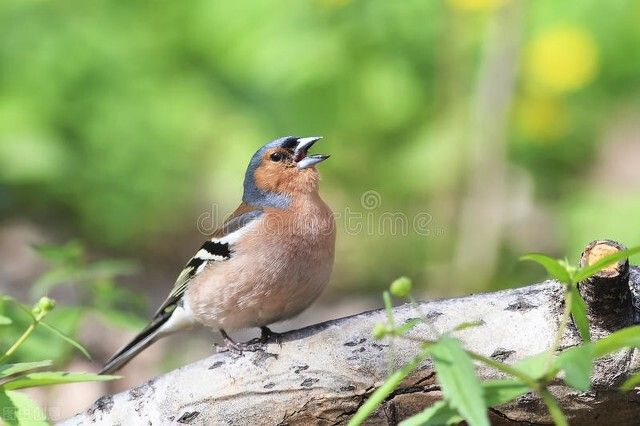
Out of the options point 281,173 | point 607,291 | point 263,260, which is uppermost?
point 281,173

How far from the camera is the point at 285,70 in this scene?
566cm

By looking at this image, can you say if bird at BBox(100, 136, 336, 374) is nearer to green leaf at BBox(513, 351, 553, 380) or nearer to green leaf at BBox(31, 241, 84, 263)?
green leaf at BBox(31, 241, 84, 263)

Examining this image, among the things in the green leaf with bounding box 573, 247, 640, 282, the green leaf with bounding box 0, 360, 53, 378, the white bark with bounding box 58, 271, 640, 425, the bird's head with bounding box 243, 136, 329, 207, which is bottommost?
the white bark with bounding box 58, 271, 640, 425

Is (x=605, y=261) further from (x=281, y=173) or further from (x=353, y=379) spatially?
(x=281, y=173)

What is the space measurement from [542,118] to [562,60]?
409 mm

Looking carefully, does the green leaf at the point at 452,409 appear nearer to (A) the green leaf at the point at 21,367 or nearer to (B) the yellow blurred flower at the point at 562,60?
(A) the green leaf at the point at 21,367

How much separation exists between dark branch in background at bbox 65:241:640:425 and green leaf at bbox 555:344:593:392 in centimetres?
75

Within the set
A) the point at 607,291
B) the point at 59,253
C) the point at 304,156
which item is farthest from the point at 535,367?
the point at 304,156

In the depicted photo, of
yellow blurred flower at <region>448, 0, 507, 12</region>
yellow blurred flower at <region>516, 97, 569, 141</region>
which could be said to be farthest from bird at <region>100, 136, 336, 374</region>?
yellow blurred flower at <region>516, 97, 569, 141</region>

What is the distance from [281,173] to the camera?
12.5ft

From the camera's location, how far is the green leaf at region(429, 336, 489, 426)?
145cm

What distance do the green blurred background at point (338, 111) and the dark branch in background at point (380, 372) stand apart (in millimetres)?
2953

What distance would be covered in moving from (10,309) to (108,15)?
11.2ft

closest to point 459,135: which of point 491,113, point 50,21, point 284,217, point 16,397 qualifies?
point 491,113
